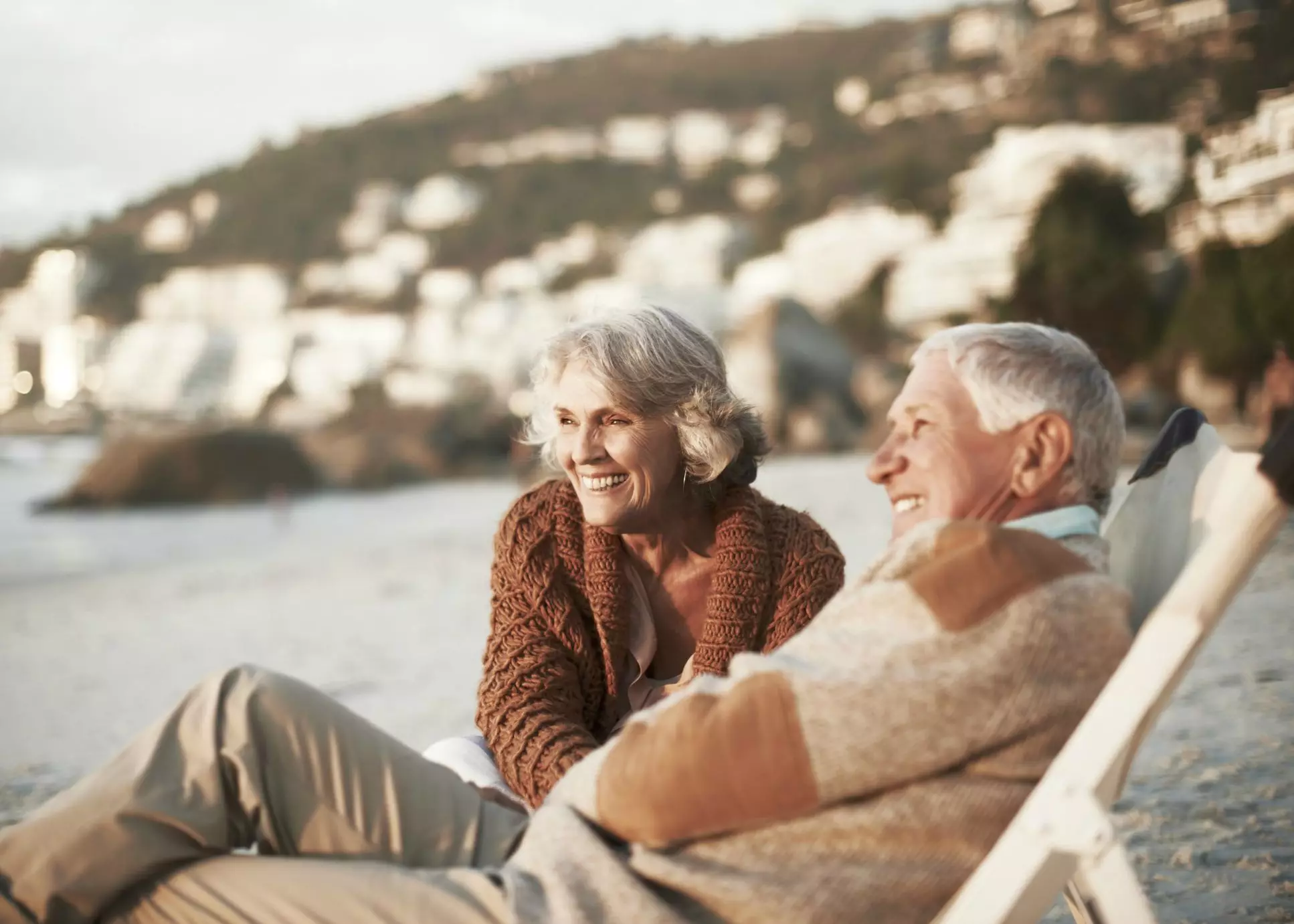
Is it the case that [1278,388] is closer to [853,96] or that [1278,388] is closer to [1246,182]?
[1246,182]

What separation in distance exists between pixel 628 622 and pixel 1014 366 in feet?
3.42

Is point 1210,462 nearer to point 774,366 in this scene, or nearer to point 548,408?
point 548,408

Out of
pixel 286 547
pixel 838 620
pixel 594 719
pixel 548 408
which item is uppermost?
pixel 548 408

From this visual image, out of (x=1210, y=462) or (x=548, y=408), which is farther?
(x=548, y=408)

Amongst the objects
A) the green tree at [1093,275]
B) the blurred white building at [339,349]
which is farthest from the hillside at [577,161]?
the green tree at [1093,275]

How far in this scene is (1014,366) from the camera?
6.50 feet

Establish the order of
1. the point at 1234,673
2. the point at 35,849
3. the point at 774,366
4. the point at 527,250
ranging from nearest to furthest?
the point at 35,849 < the point at 1234,673 < the point at 774,366 < the point at 527,250

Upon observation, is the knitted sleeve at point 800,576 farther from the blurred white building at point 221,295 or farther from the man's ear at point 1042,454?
the blurred white building at point 221,295

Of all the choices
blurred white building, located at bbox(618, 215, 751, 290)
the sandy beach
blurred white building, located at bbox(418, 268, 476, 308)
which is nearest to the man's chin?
the sandy beach

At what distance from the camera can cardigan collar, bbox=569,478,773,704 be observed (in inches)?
104

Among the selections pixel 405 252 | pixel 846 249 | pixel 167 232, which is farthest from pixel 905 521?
pixel 167 232

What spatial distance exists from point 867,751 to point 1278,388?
566 inches

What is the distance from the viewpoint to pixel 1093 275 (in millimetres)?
21875

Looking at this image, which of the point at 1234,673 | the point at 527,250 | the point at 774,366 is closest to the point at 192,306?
the point at 527,250
